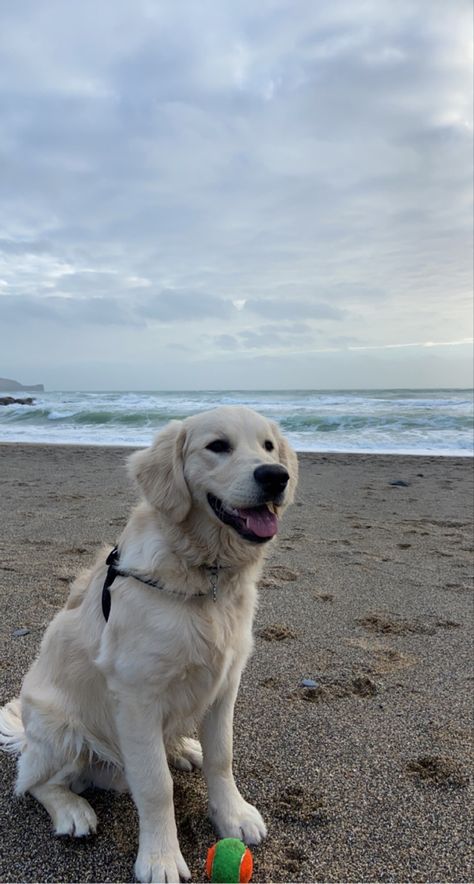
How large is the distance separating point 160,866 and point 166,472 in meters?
1.31

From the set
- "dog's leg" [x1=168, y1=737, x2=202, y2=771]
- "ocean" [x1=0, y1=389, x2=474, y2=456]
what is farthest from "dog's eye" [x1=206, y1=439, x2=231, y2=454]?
"ocean" [x1=0, y1=389, x2=474, y2=456]

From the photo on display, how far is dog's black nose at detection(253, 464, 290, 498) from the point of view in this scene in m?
2.17

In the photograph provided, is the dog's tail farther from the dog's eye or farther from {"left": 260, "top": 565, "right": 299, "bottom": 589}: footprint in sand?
{"left": 260, "top": 565, "right": 299, "bottom": 589}: footprint in sand

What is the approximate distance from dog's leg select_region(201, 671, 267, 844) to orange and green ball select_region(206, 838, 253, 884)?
23 centimetres

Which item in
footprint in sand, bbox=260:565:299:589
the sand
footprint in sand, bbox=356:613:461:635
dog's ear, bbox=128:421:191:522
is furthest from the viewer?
footprint in sand, bbox=260:565:299:589

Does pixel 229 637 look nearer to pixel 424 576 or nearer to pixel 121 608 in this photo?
pixel 121 608

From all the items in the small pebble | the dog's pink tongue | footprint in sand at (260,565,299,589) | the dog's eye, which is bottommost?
the small pebble

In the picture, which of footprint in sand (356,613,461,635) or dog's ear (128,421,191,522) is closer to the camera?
dog's ear (128,421,191,522)

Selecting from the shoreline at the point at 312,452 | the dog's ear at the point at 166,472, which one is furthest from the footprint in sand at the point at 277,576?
the shoreline at the point at 312,452

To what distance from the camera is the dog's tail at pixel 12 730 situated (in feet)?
8.14

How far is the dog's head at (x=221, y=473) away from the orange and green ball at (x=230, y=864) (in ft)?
3.12

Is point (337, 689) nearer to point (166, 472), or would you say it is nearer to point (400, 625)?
point (400, 625)

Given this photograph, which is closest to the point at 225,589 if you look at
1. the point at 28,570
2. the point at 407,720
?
the point at 407,720

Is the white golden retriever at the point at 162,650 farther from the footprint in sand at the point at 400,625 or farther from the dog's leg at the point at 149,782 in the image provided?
the footprint in sand at the point at 400,625
